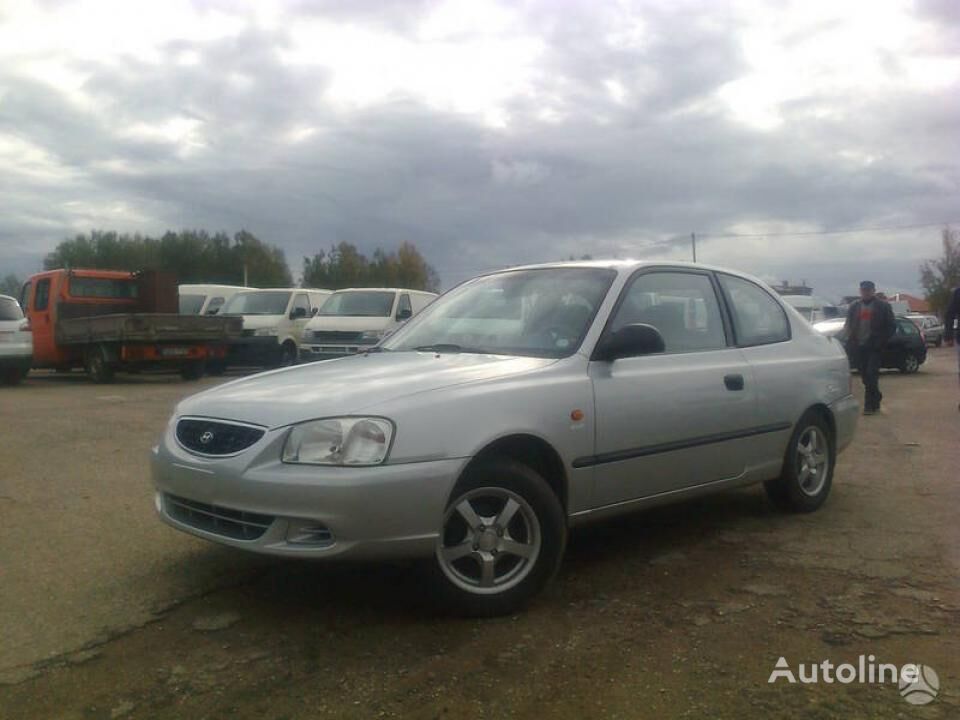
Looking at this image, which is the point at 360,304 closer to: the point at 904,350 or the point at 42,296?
the point at 42,296

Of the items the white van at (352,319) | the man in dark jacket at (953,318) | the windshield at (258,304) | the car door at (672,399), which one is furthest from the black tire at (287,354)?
the car door at (672,399)

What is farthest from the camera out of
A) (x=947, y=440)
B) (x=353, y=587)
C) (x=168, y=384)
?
(x=168, y=384)

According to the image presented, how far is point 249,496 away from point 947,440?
7.69m

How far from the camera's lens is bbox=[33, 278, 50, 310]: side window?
17.3m

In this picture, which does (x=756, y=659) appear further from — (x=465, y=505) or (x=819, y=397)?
(x=819, y=397)

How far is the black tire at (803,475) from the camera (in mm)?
5770

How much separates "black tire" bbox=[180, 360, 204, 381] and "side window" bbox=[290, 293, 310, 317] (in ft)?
11.3

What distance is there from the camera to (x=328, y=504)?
142 inches

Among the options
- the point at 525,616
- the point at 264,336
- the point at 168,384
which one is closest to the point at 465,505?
the point at 525,616

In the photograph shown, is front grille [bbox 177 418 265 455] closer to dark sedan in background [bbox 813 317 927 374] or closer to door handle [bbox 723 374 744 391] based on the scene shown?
door handle [bbox 723 374 744 391]

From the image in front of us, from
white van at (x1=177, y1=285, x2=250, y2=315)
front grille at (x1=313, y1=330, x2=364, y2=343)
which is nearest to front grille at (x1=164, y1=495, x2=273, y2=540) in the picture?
front grille at (x1=313, y1=330, x2=364, y2=343)

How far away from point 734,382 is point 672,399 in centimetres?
64

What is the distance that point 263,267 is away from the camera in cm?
6625

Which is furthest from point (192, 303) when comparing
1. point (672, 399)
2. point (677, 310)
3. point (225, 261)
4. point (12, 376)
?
point (225, 261)
